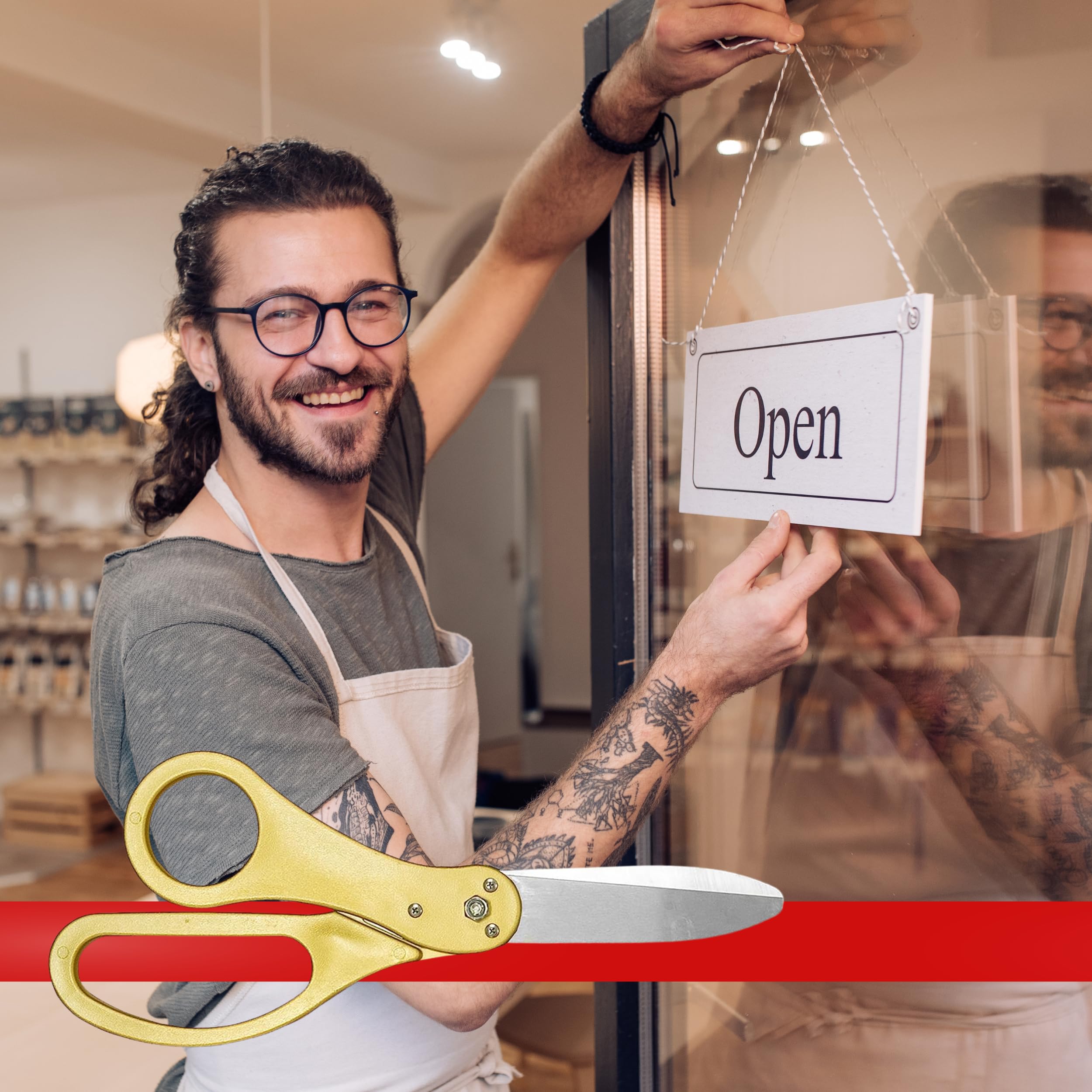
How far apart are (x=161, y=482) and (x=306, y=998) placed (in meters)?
0.93

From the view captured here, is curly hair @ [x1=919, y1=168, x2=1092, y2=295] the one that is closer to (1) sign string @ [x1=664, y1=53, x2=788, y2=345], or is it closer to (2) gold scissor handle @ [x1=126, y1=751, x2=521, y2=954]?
(1) sign string @ [x1=664, y1=53, x2=788, y2=345]

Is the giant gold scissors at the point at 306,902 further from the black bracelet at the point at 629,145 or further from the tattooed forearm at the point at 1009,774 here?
the black bracelet at the point at 629,145

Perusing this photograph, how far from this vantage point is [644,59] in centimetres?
79

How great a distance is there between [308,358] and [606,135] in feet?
1.11

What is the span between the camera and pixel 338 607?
38.2 inches

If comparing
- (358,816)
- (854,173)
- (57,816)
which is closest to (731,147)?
(854,173)

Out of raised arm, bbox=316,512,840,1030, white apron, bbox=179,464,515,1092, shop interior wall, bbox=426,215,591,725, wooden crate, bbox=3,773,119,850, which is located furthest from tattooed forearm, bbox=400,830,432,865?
shop interior wall, bbox=426,215,591,725

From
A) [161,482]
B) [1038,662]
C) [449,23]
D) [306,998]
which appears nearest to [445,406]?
[161,482]

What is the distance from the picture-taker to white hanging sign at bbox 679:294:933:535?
56 cm

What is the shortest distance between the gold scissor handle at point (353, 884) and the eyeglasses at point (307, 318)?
59 cm

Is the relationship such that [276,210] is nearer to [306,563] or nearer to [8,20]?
[306,563]

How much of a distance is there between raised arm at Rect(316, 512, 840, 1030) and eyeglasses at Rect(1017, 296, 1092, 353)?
0.18 metres

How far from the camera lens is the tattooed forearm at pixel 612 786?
2.35 ft

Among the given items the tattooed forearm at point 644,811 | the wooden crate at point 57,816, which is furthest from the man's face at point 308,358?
the wooden crate at point 57,816
